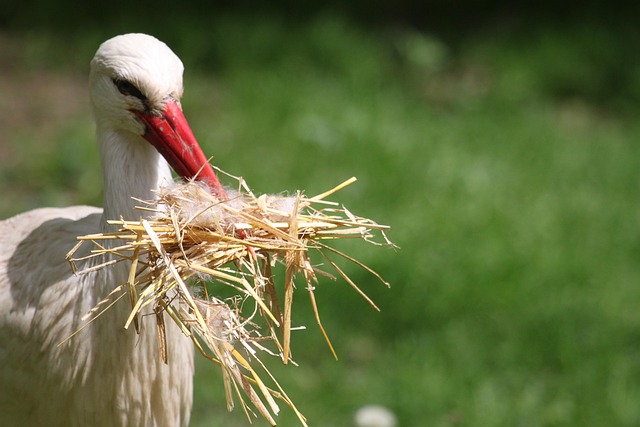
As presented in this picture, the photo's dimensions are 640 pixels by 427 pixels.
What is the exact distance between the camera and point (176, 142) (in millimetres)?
2041

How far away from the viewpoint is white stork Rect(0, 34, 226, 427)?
80.5 inches

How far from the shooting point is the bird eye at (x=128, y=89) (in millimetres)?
2033

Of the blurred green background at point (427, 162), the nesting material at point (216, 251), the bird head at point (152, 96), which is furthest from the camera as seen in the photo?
the blurred green background at point (427, 162)

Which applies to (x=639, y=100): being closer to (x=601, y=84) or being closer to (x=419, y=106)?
(x=601, y=84)

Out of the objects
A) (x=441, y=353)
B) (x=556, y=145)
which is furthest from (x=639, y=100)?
(x=441, y=353)

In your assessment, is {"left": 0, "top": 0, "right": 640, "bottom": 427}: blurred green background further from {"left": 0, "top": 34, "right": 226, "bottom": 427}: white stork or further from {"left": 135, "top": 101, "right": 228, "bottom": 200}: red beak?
{"left": 135, "top": 101, "right": 228, "bottom": 200}: red beak

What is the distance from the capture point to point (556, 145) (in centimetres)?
489

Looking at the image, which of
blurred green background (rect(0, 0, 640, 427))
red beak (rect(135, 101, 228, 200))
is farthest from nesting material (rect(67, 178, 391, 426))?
blurred green background (rect(0, 0, 640, 427))

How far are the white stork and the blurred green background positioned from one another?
3.27 feet

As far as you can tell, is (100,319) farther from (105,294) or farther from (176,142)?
(176,142)

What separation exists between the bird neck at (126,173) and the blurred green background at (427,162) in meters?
1.38

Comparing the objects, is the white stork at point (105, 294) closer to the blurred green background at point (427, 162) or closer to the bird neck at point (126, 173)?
the bird neck at point (126, 173)

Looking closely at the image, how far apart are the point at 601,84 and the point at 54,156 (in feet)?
10.2

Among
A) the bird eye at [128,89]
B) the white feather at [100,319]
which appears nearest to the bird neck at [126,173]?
the white feather at [100,319]
